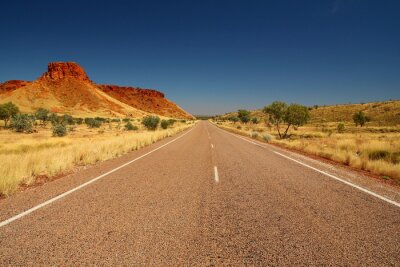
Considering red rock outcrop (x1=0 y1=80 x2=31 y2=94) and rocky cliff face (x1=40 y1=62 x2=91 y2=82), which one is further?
red rock outcrop (x1=0 y1=80 x2=31 y2=94)

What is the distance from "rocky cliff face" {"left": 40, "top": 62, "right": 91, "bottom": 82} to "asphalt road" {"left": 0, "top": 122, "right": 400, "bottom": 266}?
13399 cm

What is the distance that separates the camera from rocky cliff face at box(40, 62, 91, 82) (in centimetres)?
12238

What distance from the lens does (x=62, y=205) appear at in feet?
17.7

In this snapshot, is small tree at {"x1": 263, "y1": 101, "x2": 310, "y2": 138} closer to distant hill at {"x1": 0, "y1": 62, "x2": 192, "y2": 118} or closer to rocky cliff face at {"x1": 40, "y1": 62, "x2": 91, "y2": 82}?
distant hill at {"x1": 0, "y1": 62, "x2": 192, "y2": 118}

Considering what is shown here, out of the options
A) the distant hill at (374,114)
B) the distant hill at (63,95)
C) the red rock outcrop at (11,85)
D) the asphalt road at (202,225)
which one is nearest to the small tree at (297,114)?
the asphalt road at (202,225)

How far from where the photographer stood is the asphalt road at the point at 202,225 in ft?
11.1

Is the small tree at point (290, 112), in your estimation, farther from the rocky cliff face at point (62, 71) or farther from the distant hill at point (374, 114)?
the rocky cliff face at point (62, 71)

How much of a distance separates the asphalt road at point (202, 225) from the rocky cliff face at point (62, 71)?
440ft

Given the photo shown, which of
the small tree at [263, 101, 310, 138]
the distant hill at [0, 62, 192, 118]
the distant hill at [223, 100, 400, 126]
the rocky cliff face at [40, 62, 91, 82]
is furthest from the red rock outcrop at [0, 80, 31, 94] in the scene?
the small tree at [263, 101, 310, 138]

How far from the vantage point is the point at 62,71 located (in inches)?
4921

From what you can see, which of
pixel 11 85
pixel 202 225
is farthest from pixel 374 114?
pixel 11 85

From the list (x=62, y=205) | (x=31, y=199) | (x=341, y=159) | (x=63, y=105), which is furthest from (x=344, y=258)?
(x=63, y=105)

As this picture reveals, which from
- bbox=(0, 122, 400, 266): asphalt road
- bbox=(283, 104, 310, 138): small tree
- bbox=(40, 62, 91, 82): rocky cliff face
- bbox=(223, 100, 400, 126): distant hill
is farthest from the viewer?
bbox=(40, 62, 91, 82): rocky cliff face

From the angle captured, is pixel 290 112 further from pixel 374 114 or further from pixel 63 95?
pixel 63 95
